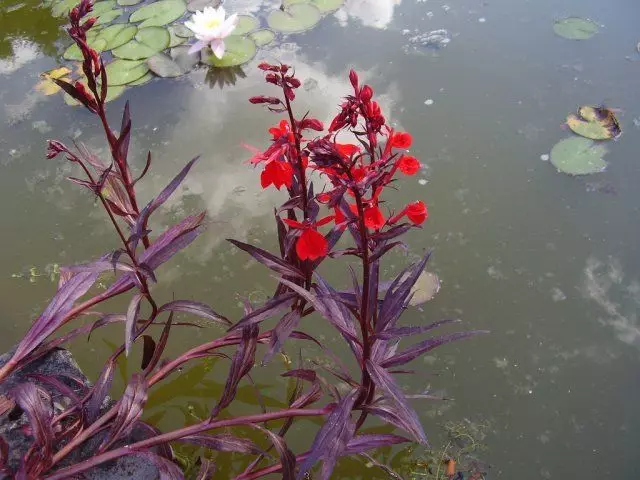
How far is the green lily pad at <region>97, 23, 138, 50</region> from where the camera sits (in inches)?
133

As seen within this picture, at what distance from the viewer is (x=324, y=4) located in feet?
11.5

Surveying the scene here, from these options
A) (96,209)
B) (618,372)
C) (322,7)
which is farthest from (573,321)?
(322,7)

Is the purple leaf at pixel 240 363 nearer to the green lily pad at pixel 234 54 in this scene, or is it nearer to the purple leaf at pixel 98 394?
the purple leaf at pixel 98 394

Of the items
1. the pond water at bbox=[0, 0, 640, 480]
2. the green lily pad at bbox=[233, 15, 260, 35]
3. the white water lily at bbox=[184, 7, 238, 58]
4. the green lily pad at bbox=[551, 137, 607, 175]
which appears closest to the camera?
the white water lily at bbox=[184, 7, 238, 58]

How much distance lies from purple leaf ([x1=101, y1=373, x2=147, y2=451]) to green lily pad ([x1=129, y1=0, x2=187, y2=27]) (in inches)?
106

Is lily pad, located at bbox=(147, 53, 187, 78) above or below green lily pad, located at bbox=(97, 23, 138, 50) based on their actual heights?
below

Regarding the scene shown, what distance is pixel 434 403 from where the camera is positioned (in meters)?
1.88

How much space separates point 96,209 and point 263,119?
0.97 m

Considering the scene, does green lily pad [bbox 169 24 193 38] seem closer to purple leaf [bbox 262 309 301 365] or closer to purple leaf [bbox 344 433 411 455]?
purple leaf [bbox 262 309 301 365]

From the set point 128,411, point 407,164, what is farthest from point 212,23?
Answer: point 128,411

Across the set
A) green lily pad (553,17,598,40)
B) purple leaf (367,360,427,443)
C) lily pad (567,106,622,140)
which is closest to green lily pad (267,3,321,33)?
green lily pad (553,17,598,40)

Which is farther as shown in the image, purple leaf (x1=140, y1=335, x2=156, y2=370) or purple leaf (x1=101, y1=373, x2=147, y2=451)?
purple leaf (x1=140, y1=335, x2=156, y2=370)

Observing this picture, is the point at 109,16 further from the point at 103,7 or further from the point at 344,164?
the point at 344,164

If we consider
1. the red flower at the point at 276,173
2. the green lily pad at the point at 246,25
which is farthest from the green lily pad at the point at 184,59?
the red flower at the point at 276,173
